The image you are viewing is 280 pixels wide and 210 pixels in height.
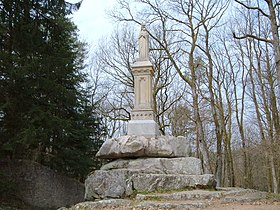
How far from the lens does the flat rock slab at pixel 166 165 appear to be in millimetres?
10742

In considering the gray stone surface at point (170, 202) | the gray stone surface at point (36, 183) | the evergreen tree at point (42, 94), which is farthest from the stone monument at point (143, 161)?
the gray stone surface at point (36, 183)

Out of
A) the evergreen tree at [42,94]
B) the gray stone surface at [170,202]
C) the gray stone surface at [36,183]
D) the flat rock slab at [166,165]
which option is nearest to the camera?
the gray stone surface at [170,202]

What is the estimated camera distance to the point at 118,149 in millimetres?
11516

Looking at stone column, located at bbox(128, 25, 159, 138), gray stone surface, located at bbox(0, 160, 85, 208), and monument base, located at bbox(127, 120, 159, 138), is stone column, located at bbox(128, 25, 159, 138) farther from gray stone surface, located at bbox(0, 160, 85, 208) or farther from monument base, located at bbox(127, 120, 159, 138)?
gray stone surface, located at bbox(0, 160, 85, 208)

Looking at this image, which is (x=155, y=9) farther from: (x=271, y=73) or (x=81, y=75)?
(x=271, y=73)

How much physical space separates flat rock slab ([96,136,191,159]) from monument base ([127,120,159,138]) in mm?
348

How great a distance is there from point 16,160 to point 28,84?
13.6 feet

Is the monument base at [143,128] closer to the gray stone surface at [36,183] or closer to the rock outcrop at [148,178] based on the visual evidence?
the rock outcrop at [148,178]

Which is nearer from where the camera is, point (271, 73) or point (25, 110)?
point (25, 110)

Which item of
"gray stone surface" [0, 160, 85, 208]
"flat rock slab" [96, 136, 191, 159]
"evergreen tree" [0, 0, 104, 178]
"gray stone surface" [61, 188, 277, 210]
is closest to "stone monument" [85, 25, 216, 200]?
"flat rock slab" [96, 136, 191, 159]

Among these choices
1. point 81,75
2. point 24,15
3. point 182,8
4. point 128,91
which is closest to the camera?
point 24,15

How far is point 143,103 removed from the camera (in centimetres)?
1244

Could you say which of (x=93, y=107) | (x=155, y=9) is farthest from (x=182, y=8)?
(x=93, y=107)

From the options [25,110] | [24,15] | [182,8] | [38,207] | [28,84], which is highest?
[182,8]
